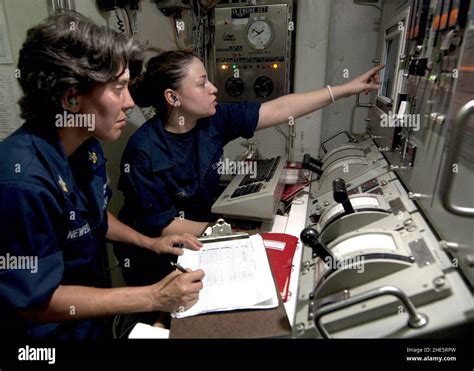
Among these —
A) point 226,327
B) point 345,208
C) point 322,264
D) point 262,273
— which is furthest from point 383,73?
point 226,327

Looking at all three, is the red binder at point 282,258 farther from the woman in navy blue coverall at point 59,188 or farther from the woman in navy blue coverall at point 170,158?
the woman in navy blue coverall at point 170,158

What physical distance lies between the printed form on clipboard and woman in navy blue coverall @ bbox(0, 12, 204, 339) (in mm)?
56

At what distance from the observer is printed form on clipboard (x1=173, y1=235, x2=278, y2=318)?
91cm

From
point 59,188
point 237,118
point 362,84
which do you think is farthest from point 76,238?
point 362,84

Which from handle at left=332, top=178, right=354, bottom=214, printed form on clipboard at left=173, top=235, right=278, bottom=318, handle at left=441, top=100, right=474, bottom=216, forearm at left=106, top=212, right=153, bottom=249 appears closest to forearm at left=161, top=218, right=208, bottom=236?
forearm at left=106, top=212, right=153, bottom=249

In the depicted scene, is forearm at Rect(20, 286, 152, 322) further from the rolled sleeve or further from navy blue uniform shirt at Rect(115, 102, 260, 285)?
the rolled sleeve

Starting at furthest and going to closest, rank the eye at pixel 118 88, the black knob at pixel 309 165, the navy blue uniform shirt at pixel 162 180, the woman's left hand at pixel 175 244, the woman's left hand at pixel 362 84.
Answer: the black knob at pixel 309 165
the woman's left hand at pixel 362 84
the navy blue uniform shirt at pixel 162 180
the woman's left hand at pixel 175 244
the eye at pixel 118 88

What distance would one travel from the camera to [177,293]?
90 cm

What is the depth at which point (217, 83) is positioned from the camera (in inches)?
103

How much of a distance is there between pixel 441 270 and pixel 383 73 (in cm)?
147

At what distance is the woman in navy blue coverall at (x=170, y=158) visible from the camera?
1.50 meters

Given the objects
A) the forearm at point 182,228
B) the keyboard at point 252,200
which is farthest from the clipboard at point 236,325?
the forearm at point 182,228

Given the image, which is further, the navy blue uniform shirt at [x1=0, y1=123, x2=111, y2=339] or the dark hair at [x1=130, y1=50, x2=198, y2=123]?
the dark hair at [x1=130, y1=50, x2=198, y2=123]

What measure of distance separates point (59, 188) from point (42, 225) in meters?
0.13
